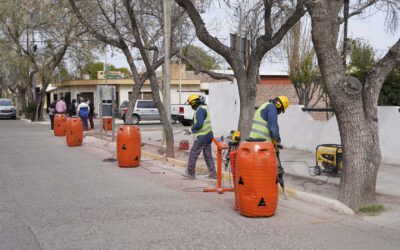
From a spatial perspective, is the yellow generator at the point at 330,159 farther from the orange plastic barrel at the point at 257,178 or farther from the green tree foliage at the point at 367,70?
the orange plastic barrel at the point at 257,178

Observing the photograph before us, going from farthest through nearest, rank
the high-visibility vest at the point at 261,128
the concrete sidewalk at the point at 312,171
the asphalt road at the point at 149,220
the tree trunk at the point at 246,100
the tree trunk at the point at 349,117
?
the tree trunk at the point at 246,100 < the concrete sidewalk at the point at 312,171 < the high-visibility vest at the point at 261,128 < the tree trunk at the point at 349,117 < the asphalt road at the point at 149,220

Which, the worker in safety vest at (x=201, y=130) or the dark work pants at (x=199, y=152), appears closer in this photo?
the worker in safety vest at (x=201, y=130)

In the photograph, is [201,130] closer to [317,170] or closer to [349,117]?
[317,170]

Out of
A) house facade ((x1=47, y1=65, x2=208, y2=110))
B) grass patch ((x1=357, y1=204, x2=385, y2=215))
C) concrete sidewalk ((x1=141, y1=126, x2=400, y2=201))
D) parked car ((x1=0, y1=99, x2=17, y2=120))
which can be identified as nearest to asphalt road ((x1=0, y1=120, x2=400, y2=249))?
grass patch ((x1=357, y1=204, x2=385, y2=215))

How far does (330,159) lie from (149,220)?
4.58 metres

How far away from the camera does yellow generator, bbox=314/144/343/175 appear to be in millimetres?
9766

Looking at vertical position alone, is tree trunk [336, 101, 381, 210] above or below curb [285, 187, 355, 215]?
above

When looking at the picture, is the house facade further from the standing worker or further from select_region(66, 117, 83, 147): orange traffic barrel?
the standing worker

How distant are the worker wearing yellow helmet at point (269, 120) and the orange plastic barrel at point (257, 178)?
1.01m

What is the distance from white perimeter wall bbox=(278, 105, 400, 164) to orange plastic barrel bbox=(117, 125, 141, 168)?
516 cm

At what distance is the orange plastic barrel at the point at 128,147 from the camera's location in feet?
39.7

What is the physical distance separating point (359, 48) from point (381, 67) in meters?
10.6

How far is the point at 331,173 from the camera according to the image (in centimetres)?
993

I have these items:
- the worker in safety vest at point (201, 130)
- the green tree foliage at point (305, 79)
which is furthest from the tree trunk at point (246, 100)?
the green tree foliage at point (305, 79)
